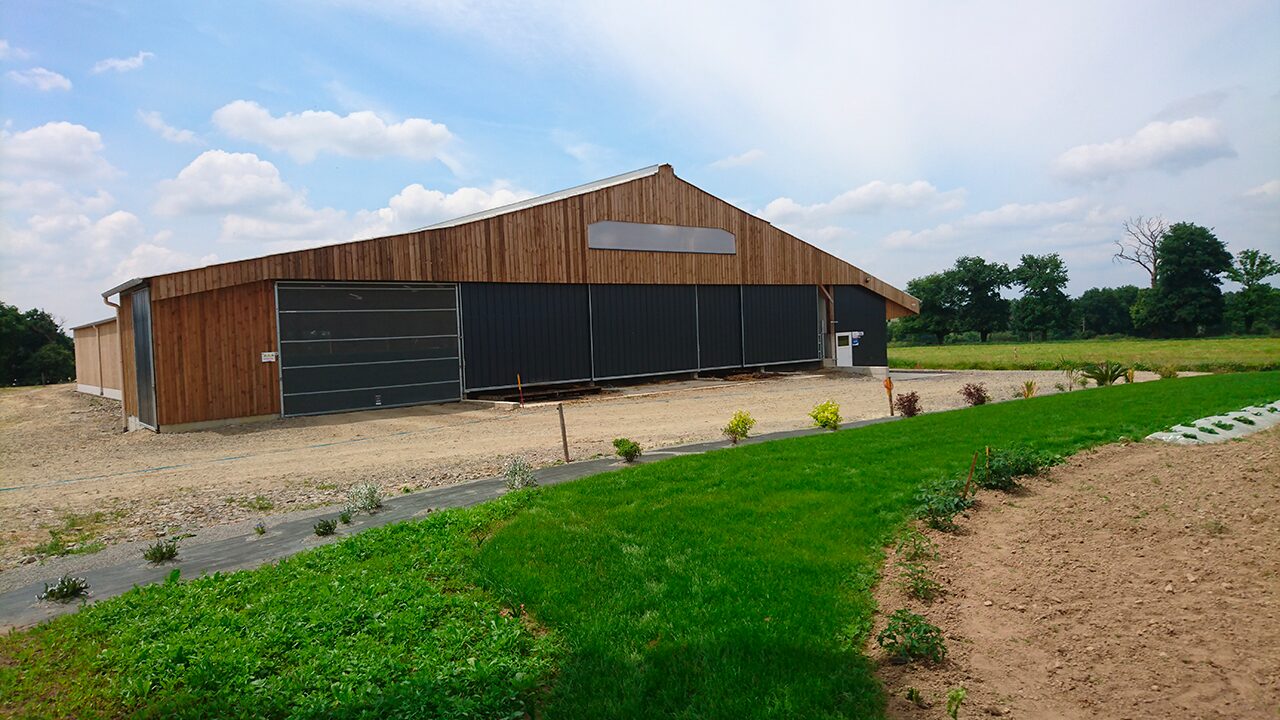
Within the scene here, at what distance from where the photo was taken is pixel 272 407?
19938 millimetres

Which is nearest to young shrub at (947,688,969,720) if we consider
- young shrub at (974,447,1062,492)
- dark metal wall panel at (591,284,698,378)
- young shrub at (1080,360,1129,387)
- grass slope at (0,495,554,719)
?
grass slope at (0,495,554,719)

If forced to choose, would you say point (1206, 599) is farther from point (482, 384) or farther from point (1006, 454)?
point (482, 384)

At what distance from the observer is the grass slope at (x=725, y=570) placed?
3.70 metres

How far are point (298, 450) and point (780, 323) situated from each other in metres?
22.5

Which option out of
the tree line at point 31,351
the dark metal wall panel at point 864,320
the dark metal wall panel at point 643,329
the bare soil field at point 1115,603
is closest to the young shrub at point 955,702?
the bare soil field at point 1115,603

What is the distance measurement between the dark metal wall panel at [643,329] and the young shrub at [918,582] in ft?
72.2

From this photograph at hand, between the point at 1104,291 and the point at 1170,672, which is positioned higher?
the point at 1104,291

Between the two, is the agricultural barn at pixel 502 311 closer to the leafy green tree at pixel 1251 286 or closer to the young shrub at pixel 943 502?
the young shrub at pixel 943 502

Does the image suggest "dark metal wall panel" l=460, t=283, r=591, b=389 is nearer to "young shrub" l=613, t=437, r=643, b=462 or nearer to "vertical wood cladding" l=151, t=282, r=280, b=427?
"vertical wood cladding" l=151, t=282, r=280, b=427

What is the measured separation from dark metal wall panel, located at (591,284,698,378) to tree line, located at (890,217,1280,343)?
194ft

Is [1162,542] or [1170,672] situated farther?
[1162,542]

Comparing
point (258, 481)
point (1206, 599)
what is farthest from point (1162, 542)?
point (258, 481)

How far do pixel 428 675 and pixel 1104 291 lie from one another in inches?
4171

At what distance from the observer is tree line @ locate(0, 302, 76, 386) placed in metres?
48.6
